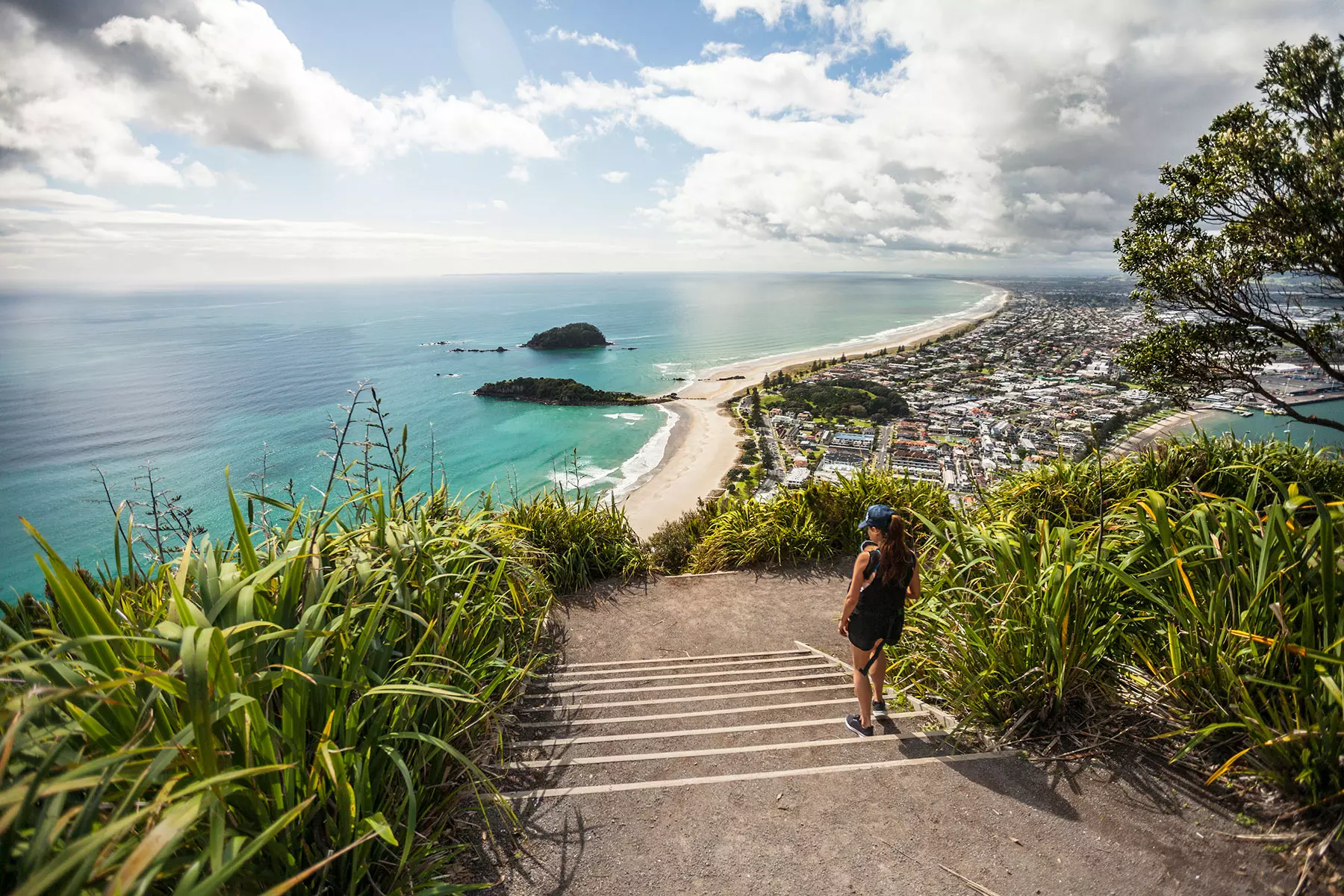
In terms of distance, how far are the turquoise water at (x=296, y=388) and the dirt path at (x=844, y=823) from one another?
796 cm

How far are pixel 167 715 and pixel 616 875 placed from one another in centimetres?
163

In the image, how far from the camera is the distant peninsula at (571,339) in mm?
74438

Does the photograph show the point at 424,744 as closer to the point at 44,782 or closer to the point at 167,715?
the point at 167,715

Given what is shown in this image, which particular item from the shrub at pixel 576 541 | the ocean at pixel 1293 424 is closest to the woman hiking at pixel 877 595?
the shrub at pixel 576 541

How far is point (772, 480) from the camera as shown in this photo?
24844 mm

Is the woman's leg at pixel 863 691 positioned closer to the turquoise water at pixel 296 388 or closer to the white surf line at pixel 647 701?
the white surf line at pixel 647 701

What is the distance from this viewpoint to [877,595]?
10.3 feet

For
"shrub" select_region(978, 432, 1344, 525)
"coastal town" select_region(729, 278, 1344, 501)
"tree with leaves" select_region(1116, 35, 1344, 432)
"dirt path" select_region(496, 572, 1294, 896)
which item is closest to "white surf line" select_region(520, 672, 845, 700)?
"dirt path" select_region(496, 572, 1294, 896)

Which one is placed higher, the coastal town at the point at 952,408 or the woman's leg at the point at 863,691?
the woman's leg at the point at 863,691

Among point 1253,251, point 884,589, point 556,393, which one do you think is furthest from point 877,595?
point 556,393

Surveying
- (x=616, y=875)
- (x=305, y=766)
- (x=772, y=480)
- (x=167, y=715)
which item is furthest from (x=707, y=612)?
(x=772, y=480)

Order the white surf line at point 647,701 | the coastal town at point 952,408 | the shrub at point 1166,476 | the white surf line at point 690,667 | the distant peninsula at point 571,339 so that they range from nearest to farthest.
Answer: the white surf line at point 647,701 < the white surf line at point 690,667 < the shrub at point 1166,476 < the coastal town at point 952,408 < the distant peninsula at point 571,339

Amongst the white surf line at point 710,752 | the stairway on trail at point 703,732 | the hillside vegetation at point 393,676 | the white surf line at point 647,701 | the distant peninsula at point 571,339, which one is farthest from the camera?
the distant peninsula at point 571,339

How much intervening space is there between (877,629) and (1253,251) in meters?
6.50
